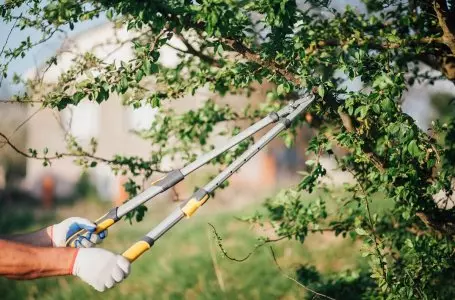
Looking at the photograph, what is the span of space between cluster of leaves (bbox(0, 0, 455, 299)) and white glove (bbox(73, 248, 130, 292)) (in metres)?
0.92

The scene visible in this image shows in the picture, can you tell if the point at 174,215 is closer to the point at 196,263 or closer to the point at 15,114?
the point at 196,263

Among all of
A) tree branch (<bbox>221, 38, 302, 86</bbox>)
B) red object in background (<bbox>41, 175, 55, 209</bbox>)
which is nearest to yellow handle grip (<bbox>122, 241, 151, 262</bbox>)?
tree branch (<bbox>221, 38, 302, 86</bbox>)

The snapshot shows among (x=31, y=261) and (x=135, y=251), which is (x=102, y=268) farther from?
(x=31, y=261)

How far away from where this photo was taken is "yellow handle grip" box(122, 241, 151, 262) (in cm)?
261

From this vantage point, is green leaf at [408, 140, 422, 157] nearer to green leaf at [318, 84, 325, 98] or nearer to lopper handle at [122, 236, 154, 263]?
green leaf at [318, 84, 325, 98]

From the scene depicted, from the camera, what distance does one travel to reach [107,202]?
1795cm

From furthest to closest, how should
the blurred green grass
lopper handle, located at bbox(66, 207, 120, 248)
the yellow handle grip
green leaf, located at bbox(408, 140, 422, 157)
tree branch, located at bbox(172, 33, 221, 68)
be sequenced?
the blurred green grass, tree branch, located at bbox(172, 33, 221, 68), lopper handle, located at bbox(66, 207, 120, 248), the yellow handle grip, green leaf, located at bbox(408, 140, 422, 157)

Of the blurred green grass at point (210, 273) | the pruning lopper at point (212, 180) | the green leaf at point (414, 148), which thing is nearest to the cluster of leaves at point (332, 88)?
the green leaf at point (414, 148)

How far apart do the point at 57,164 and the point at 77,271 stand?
26.0m

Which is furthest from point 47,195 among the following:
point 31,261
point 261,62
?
point 261,62

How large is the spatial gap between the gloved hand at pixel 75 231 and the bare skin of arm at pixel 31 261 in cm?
Answer: 29

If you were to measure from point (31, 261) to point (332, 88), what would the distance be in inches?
82.8

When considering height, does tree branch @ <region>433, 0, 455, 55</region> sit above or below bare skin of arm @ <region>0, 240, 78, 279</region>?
above

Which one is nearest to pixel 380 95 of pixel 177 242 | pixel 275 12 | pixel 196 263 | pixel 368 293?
pixel 275 12
